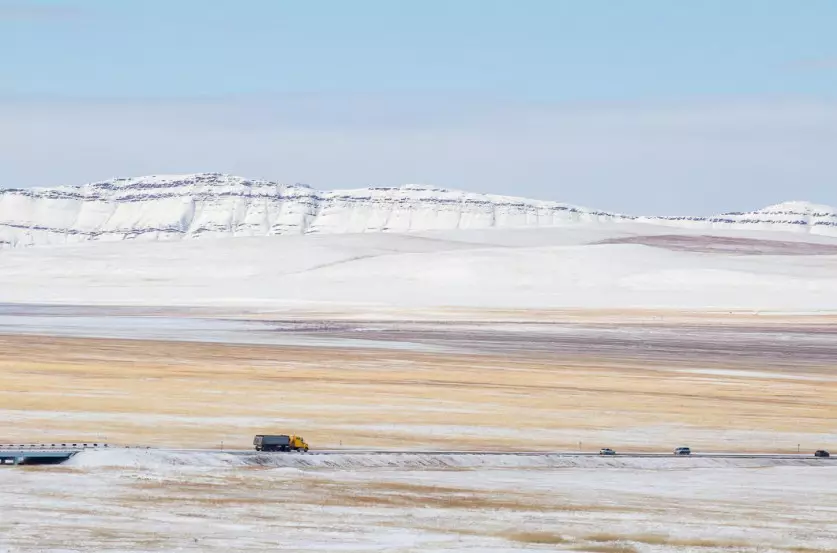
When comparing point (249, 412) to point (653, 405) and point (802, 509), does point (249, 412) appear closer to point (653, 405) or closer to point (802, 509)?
point (653, 405)

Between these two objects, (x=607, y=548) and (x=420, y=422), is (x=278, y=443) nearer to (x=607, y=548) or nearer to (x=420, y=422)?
(x=420, y=422)

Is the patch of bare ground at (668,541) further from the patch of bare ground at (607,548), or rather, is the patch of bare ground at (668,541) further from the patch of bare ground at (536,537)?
the patch of bare ground at (536,537)

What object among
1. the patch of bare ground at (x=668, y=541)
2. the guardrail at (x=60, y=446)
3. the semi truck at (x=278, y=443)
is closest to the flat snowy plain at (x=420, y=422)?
the patch of bare ground at (x=668, y=541)

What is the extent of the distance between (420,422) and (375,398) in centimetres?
712

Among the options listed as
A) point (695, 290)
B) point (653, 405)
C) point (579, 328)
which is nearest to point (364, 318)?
point (579, 328)

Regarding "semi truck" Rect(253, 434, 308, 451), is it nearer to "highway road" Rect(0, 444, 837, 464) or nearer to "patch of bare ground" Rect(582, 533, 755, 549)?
"highway road" Rect(0, 444, 837, 464)

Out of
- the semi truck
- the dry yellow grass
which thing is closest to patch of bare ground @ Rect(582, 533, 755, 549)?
the semi truck

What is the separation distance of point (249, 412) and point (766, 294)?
335 ft

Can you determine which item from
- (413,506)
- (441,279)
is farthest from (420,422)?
(441,279)

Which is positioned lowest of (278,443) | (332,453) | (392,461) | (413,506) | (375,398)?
(413,506)

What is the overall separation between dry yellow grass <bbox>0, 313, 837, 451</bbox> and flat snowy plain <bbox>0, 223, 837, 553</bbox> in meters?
0.15

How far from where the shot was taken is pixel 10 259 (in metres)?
198

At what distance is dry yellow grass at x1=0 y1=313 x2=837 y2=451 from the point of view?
169ft

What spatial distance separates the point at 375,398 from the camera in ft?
202
